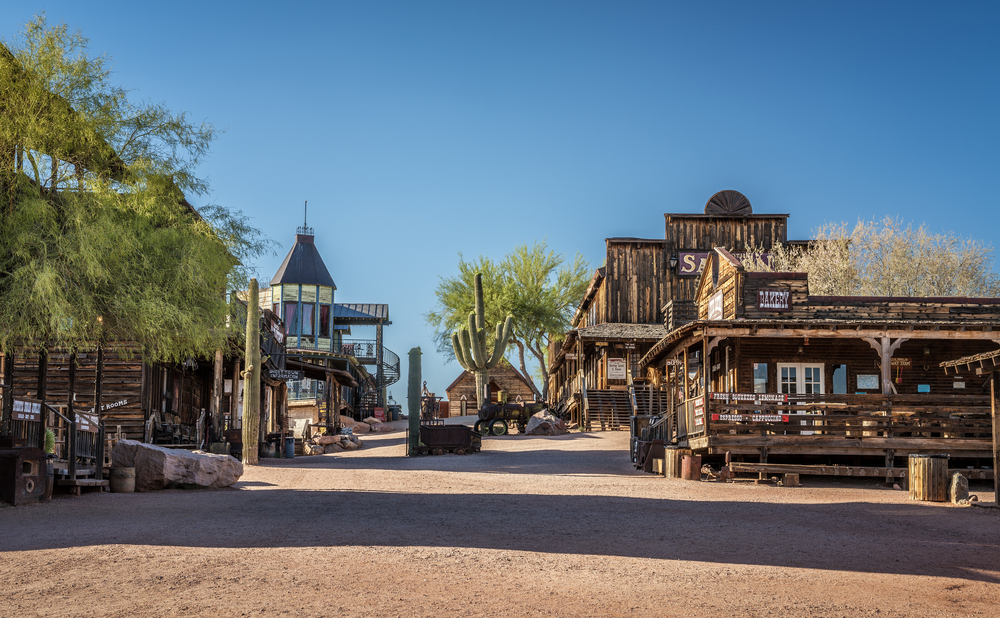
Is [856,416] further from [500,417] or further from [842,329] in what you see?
[500,417]

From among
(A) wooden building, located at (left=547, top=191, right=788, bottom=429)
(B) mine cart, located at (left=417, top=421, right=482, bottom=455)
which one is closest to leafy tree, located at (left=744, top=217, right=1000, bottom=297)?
(A) wooden building, located at (left=547, top=191, right=788, bottom=429)

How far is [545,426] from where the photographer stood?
98.8ft

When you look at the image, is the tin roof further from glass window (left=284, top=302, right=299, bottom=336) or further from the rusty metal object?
the rusty metal object

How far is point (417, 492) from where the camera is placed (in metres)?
13.7

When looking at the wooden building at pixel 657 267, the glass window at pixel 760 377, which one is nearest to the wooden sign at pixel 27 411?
the glass window at pixel 760 377

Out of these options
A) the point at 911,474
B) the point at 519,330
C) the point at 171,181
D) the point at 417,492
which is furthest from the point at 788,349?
the point at 519,330

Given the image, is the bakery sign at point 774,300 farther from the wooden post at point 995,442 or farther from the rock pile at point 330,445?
the rock pile at point 330,445

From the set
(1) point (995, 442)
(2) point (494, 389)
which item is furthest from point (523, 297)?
(1) point (995, 442)

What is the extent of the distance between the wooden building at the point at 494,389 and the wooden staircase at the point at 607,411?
68.4 ft

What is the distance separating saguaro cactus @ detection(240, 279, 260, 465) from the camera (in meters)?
20.1

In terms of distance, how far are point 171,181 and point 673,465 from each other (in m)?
11.2

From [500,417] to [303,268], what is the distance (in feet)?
85.9

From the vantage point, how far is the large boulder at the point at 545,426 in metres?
30.0

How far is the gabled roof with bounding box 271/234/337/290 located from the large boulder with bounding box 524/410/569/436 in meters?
25.9
